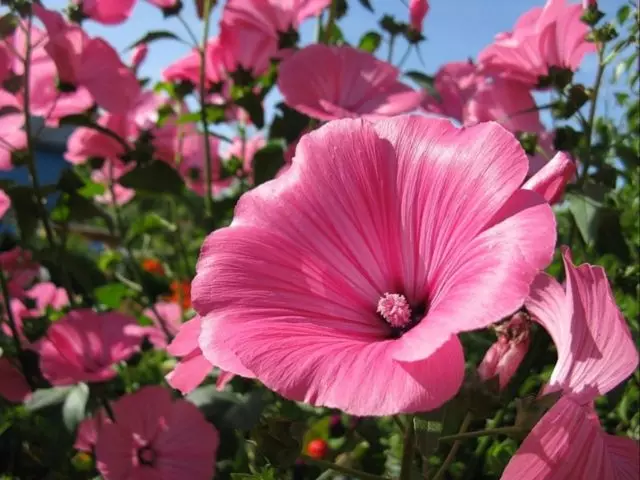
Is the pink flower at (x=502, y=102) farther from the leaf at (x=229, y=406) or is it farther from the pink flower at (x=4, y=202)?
the pink flower at (x=4, y=202)

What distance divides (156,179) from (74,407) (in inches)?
16.9

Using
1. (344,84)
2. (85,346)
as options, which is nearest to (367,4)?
(344,84)

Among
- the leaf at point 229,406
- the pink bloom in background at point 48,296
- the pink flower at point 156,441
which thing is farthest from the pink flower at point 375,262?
the pink bloom in background at point 48,296

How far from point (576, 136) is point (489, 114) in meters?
0.13

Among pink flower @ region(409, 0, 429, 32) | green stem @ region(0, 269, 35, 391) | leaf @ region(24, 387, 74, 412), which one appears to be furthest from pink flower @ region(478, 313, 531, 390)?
green stem @ region(0, 269, 35, 391)

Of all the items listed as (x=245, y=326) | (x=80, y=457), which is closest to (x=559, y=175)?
(x=245, y=326)

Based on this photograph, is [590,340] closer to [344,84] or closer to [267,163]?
[344,84]

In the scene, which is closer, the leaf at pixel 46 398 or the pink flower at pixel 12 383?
the leaf at pixel 46 398

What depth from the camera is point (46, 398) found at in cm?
126

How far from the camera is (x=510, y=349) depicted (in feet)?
2.26

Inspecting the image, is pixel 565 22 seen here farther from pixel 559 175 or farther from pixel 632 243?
pixel 559 175

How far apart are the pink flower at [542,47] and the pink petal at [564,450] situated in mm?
757

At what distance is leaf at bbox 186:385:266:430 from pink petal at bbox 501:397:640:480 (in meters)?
0.50

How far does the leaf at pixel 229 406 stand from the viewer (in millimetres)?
1040
